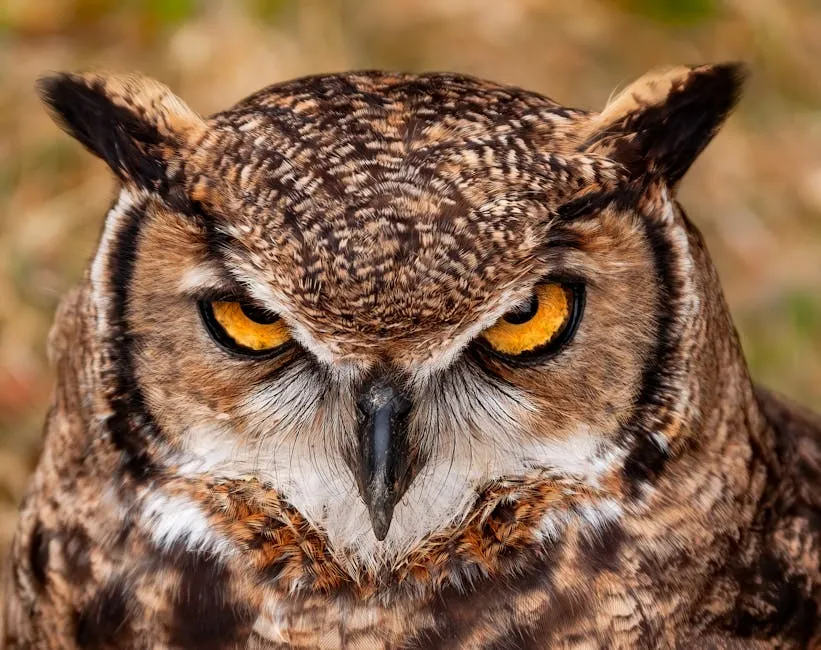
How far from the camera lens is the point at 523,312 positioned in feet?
4.69

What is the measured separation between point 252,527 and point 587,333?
0.50 meters

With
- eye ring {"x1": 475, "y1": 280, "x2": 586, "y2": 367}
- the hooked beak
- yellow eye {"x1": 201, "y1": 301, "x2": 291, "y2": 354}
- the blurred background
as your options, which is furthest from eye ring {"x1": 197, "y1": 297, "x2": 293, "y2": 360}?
the blurred background

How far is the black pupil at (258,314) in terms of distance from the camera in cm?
144

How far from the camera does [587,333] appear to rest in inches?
57.9

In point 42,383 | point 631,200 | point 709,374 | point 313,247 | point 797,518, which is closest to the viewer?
point 313,247

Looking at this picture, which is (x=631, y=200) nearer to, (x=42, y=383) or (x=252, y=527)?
(x=252, y=527)

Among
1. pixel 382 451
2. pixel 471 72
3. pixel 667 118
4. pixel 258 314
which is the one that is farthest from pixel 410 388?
pixel 471 72

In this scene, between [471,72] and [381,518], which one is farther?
[471,72]

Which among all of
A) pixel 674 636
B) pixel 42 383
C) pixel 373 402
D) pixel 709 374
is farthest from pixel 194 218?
pixel 42 383

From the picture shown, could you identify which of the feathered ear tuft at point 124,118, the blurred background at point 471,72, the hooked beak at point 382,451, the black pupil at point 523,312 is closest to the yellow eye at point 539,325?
the black pupil at point 523,312

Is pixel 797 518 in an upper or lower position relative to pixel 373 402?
lower

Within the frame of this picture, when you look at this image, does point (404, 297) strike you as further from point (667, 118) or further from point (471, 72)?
point (471, 72)

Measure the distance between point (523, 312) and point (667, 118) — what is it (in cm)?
32

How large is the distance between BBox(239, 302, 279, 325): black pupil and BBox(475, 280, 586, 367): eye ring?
236mm
